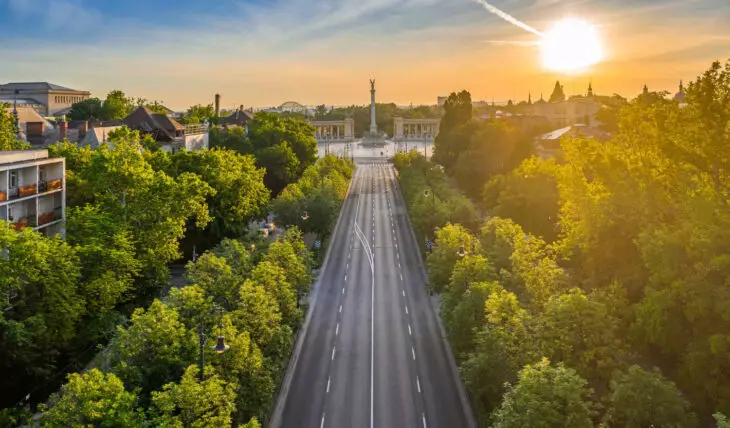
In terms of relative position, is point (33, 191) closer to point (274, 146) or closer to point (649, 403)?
point (649, 403)

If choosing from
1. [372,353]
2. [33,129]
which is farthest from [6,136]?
[372,353]

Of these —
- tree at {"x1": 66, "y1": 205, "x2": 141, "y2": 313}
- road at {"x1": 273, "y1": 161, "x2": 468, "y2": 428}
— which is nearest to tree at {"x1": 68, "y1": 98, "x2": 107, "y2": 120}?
road at {"x1": 273, "y1": 161, "x2": 468, "y2": 428}

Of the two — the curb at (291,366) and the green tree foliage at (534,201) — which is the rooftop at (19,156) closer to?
the curb at (291,366)

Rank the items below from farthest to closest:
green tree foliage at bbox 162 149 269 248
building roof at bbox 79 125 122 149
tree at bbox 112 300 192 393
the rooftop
→ building roof at bbox 79 125 122 149 < green tree foliage at bbox 162 149 269 248 < the rooftop < tree at bbox 112 300 192 393

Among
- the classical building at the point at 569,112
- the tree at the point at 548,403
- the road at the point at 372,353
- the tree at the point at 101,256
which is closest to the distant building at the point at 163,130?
the road at the point at 372,353

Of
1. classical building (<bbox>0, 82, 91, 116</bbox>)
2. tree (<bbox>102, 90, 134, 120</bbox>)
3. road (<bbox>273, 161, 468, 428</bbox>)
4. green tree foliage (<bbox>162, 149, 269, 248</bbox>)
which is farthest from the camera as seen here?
classical building (<bbox>0, 82, 91, 116</bbox>)

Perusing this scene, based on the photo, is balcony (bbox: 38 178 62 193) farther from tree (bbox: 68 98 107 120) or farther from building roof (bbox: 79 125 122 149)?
tree (bbox: 68 98 107 120)

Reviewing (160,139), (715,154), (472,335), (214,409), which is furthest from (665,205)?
(160,139)
